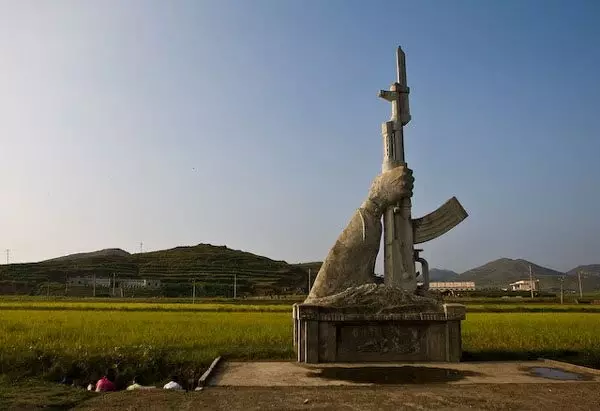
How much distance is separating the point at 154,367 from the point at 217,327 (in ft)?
20.7

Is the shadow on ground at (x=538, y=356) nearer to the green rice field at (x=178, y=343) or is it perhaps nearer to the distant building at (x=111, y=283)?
the green rice field at (x=178, y=343)

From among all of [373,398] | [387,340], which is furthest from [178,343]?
[373,398]

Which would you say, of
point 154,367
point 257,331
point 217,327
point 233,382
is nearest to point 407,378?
point 233,382

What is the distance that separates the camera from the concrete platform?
970cm

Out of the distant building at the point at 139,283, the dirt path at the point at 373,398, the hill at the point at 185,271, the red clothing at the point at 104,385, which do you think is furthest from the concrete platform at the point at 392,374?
the distant building at the point at 139,283

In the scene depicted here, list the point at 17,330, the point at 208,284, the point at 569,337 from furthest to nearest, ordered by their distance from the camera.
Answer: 1. the point at 208,284
2. the point at 17,330
3. the point at 569,337

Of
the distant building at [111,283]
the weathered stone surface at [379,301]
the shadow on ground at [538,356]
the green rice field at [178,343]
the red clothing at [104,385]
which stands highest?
the distant building at [111,283]

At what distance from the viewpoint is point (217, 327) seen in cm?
1812

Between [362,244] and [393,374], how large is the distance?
3580mm

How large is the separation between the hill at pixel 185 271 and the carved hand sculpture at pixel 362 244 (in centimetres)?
5078

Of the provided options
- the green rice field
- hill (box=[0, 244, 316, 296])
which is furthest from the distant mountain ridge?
the green rice field

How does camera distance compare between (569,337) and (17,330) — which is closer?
(569,337)

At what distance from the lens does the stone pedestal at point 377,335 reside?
477 inches

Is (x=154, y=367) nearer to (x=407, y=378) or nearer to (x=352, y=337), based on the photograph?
(x=352, y=337)
